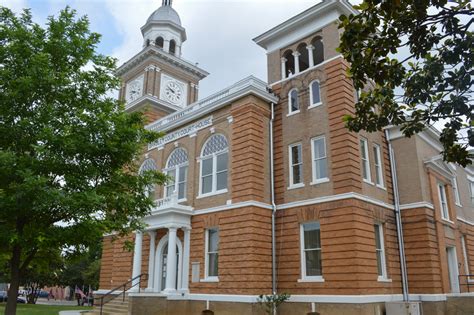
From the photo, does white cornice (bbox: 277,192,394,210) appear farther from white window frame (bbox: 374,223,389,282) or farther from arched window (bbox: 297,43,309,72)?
arched window (bbox: 297,43,309,72)

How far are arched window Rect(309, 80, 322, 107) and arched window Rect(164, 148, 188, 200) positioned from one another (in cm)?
815

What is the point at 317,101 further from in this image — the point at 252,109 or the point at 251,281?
the point at 251,281

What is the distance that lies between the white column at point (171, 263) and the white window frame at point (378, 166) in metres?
10.6

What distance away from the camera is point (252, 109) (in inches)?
828

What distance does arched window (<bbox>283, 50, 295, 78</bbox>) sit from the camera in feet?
77.6

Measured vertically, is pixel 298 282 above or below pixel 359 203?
below

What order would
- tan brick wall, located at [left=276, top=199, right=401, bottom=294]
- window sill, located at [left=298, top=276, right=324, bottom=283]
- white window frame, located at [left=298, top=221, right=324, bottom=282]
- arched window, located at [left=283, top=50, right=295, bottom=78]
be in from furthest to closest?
1. arched window, located at [left=283, top=50, right=295, bottom=78]
2. white window frame, located at [left=298, top=221, right=324, bottom=282]
3. window sill, located at [left=298, top=276, right=324, bottom=283]
4. tan brick wall, located at [left=276, top=199, right=401, bottom=294]

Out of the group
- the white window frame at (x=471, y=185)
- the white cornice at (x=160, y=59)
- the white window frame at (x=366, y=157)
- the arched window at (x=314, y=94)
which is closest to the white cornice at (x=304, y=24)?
the arched window at (x=314, y=94)

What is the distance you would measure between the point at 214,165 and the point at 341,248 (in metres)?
8.20

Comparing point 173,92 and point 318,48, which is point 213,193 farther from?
point 173,92

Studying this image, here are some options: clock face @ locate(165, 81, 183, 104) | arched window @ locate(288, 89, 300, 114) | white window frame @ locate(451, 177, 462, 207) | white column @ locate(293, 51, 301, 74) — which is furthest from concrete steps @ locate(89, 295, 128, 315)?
white window frame @ locate(451, 177, 462, 207)

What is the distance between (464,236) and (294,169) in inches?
502

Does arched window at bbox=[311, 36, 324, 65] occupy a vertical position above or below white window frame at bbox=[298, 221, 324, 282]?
above

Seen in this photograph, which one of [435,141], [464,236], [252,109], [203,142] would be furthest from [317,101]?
[464,236]
